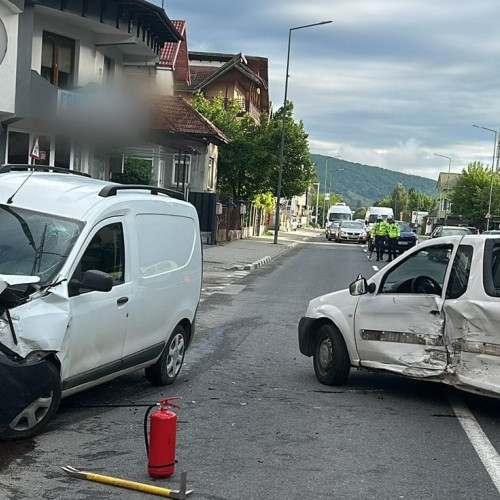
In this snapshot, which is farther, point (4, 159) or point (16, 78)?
point (4, 159)

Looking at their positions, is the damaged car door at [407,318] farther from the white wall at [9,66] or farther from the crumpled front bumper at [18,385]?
the white wall at [9,66]

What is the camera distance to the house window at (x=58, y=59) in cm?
2452

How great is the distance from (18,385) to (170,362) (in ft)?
9.58

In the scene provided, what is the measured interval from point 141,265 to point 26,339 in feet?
6.08

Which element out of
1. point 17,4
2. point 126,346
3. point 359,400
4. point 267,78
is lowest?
point 359,400

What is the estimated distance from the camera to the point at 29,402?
5.77m

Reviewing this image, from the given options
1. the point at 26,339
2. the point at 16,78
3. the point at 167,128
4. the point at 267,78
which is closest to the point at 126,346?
the point at 26,339

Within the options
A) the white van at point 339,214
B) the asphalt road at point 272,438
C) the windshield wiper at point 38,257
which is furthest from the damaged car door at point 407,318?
the white van at point 339,214

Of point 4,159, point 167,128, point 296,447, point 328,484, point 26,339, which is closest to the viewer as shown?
point 328,484

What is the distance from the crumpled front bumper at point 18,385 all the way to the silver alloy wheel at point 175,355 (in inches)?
102

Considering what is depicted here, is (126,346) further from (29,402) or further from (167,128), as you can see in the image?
(167,128)

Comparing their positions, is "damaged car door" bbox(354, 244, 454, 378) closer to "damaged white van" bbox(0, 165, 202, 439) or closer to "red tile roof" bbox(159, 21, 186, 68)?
"damaged white van" bbox(0, 165, 202, 439)

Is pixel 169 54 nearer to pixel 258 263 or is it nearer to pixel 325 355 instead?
pixel 258 263

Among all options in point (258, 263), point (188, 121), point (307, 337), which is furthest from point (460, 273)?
point (188, 121)
